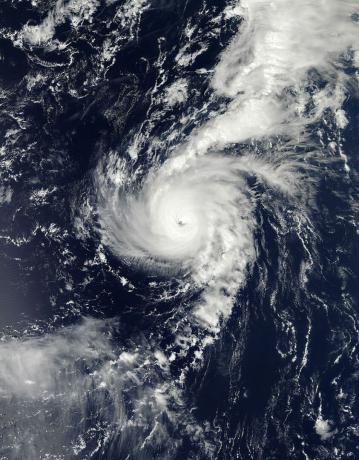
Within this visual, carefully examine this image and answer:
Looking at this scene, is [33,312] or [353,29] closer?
[353,29]

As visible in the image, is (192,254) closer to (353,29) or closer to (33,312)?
(33,312)

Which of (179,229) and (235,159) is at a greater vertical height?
(235,159)

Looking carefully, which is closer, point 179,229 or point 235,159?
point 235,159

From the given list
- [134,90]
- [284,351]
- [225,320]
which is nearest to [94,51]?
[134,90]
